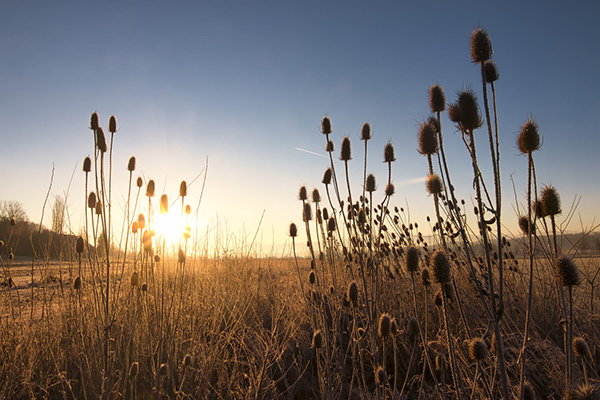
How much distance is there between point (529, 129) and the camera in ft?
5.11

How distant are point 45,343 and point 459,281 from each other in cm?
465

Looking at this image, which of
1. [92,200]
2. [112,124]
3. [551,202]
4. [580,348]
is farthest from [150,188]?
[580,348]

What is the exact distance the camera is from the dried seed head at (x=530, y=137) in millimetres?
1546

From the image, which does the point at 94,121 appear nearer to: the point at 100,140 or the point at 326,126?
the point at 100,140

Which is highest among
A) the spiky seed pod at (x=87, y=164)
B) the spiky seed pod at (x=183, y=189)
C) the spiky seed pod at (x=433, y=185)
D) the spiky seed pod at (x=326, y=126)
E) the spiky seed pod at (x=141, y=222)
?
the spiky seed pod at (x=326, y=126)

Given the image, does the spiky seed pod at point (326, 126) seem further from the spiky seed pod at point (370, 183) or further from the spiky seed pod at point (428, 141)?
the spiky seed pod at point (428, 141)

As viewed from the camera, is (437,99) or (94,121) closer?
(437,99)

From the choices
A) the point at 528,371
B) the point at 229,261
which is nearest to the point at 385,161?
A: the point at 528,371

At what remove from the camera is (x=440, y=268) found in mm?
1482

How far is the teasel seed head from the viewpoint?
2.37 m

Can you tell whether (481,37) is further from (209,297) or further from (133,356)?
(209,297)

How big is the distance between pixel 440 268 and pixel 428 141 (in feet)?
2.53

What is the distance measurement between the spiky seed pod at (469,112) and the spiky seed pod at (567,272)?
70 cm

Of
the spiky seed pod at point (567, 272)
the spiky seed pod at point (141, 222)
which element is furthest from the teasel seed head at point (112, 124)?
the spiky seed pod at point (567, 272)
